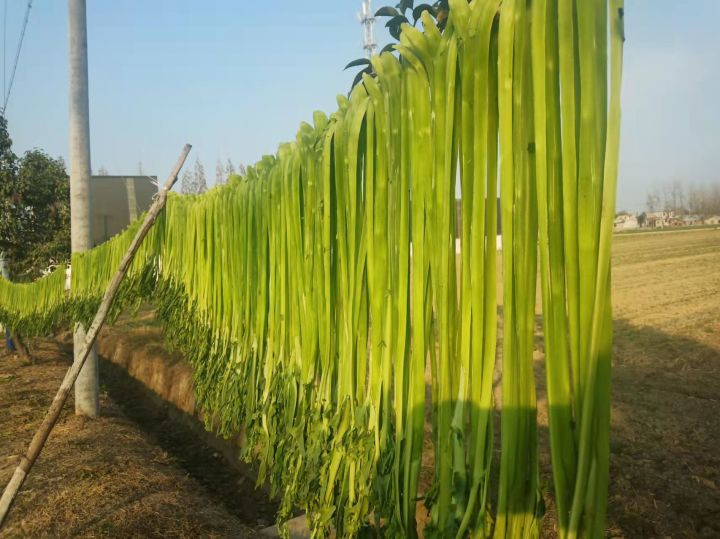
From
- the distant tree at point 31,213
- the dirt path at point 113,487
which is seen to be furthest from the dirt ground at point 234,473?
the distant tree at point 31,213

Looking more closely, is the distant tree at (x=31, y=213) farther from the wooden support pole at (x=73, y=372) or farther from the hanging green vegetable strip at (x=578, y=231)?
the hanging green vegetable strip at (x=578, y=231)

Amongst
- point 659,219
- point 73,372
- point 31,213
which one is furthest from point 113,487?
point 659,219

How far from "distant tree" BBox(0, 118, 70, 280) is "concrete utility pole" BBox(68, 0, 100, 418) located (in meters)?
4.96

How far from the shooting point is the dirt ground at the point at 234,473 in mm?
3250

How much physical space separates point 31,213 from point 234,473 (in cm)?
859

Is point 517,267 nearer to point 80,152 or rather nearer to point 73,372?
point 73,372

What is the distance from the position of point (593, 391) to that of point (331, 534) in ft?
4.72

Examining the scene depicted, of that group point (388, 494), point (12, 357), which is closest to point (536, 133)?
point (388, 494)

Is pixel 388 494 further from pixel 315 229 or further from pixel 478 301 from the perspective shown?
pixel 315 229

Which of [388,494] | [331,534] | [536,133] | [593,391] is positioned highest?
[536,133]

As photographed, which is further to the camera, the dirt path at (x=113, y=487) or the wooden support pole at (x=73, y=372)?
the dirt path at (x=113, y=487)

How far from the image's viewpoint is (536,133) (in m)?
0.97

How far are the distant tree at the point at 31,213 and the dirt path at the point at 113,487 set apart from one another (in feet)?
15.3

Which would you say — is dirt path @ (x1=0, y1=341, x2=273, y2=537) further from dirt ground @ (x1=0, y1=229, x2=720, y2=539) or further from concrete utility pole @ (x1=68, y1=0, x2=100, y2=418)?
concrete utility pole @ (x1=68, y1=0, x2=100, y2=418)
